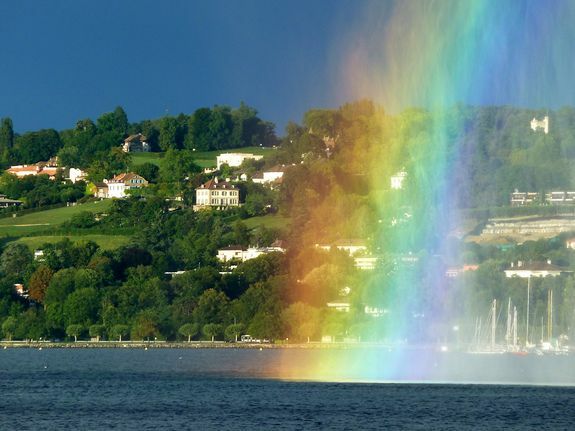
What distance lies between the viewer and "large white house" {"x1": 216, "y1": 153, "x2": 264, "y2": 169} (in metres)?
177

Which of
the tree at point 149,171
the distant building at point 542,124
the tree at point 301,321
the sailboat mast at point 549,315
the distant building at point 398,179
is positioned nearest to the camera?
the sailboat mast at point 549,315

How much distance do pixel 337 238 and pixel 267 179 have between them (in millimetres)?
33673

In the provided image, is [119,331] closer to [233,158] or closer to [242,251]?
[242,251]

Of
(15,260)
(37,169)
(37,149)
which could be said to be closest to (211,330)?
(15,260)

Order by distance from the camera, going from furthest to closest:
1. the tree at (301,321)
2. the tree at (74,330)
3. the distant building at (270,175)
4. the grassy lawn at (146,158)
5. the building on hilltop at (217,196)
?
the grassy lawn at (146,158)
the distant building at (270,175)
the building on hilltop at (217,196)
the tree at (74,330)
the tree at (301,321)

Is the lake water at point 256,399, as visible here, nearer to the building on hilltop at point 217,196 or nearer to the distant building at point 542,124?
the distant building at point 542,124

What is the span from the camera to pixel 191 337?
336ft

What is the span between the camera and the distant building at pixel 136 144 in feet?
631

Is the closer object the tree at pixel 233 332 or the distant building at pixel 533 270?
the tree at pixel 233 332

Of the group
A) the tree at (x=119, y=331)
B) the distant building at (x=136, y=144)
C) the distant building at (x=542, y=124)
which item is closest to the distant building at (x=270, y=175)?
the distant building at (x=136, y=144)

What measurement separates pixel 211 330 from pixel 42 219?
163 ft

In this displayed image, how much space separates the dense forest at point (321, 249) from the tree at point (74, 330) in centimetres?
12

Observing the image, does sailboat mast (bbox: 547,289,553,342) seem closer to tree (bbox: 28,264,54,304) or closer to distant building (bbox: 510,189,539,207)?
tree (bbox: 28,264,54,304)

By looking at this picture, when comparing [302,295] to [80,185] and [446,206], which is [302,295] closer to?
[446,206]
